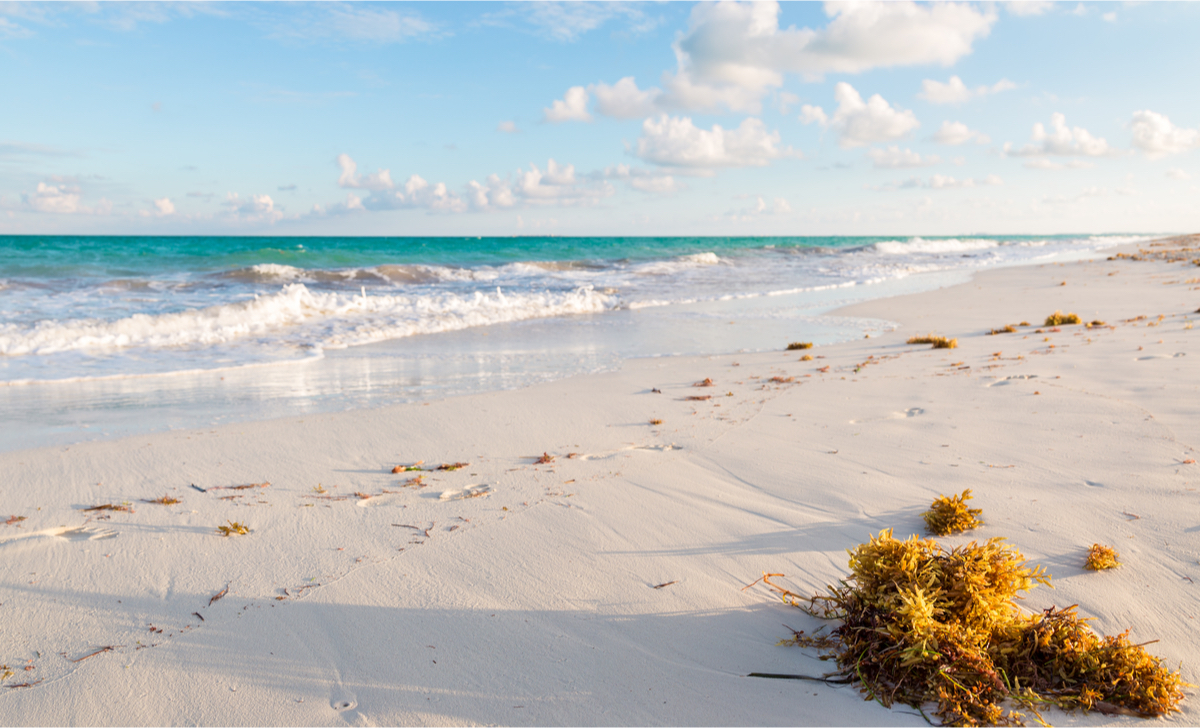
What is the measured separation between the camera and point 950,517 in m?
2.88

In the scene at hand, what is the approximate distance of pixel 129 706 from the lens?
2004 millimetres

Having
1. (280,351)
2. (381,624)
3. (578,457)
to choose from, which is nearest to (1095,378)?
(578,457)

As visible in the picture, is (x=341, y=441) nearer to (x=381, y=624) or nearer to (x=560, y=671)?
(x=381, y=624)

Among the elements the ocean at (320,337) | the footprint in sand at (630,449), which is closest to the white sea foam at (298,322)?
the ocean at (320,337)

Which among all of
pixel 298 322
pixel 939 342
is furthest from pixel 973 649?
pixel 298 322

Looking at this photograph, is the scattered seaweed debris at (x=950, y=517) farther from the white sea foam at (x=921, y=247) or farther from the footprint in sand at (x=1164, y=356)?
the white sea foam at (x=921, y=247)

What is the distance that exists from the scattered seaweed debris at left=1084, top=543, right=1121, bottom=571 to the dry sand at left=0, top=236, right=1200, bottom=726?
4 centimetres

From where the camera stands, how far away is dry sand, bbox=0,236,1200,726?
2043 millimetres

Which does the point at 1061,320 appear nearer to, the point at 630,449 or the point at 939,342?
the point at 939,342

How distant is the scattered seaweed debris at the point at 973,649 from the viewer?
1812mm

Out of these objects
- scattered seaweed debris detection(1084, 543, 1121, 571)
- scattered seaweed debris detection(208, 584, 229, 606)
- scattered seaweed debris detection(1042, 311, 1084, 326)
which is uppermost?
scattered seaweed debris detection(1042, 311, 1084, 326)

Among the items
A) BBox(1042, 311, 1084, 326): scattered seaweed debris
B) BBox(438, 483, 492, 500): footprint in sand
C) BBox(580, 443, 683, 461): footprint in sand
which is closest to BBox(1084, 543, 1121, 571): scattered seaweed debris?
BBox(580, 443, 683, 461): footprint in sand

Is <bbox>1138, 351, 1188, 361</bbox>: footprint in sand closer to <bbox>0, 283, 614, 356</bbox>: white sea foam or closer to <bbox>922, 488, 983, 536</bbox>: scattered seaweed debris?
<bbox>922, 488, 983, 536</bbox>: scattered seaweed debris

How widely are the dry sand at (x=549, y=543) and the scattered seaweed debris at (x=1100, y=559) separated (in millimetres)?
40
